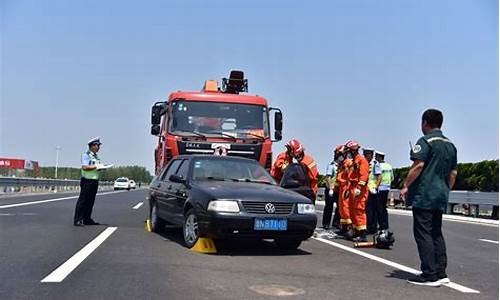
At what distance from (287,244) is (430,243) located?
294 centimetres

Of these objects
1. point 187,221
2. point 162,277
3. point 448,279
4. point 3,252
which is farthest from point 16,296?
point 448,279

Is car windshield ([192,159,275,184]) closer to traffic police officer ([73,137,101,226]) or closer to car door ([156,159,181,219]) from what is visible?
car door ([156,159,181,219])

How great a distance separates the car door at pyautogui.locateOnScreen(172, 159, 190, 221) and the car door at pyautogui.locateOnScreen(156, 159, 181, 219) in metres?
0.27

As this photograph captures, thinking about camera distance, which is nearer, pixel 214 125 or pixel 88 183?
pixel 88 183

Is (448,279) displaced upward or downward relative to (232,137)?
downward

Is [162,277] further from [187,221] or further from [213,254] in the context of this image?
[187,221]

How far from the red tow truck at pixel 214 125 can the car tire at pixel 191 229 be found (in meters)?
4.22

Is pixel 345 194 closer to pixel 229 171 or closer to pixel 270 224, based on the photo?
pixel 229 171

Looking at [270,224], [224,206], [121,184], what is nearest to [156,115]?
[224,206]

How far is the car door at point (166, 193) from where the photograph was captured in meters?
9.98

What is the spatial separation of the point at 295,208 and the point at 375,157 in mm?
4601

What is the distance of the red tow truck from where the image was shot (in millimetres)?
13031

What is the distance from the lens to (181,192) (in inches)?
365

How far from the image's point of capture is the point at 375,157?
12.5 m
